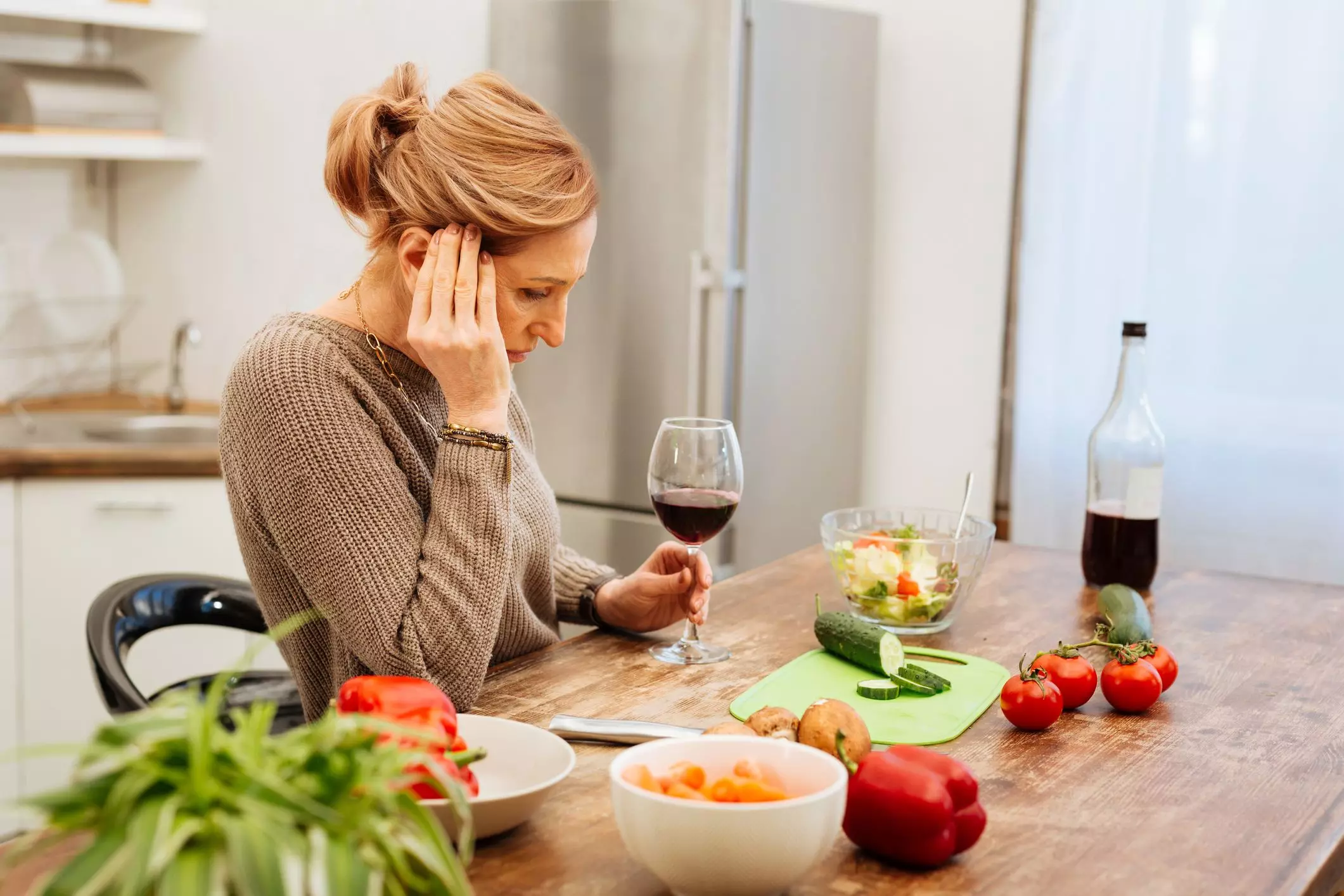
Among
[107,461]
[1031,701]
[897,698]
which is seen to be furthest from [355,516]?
[107,461]

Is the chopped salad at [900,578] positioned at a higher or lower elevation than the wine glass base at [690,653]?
higher

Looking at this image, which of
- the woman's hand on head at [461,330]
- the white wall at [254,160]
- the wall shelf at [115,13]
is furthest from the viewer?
the white wall at [254,160]

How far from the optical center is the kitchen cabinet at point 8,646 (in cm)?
266

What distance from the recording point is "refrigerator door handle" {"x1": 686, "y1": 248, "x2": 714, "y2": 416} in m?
3.05

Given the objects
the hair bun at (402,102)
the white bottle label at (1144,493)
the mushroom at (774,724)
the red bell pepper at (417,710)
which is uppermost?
the hair bun at (402,102)

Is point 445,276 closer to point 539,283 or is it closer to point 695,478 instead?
point 539,283

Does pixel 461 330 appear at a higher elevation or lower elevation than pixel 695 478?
higher

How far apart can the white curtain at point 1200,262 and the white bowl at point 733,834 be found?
2.35 m

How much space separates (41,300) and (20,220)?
21 cm

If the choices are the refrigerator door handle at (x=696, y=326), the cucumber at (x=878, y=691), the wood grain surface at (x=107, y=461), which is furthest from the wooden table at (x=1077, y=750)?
the wood grain surface at (x=107, y=461)

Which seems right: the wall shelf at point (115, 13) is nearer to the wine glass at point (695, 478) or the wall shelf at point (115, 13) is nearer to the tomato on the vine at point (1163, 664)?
the wine glass at point (695, 478)

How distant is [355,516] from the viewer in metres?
1.37

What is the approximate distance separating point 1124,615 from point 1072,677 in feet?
0.91

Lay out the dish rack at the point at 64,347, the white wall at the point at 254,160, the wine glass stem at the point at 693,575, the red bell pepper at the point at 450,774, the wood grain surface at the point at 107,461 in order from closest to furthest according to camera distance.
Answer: the red bell pepper at the point at 450,774 → the wine glass stem at the point at 693,575 → the wood grain surface at the point at 107,461 → the dish rack at the point at 64,347 → the white wall at the point at 254,160
